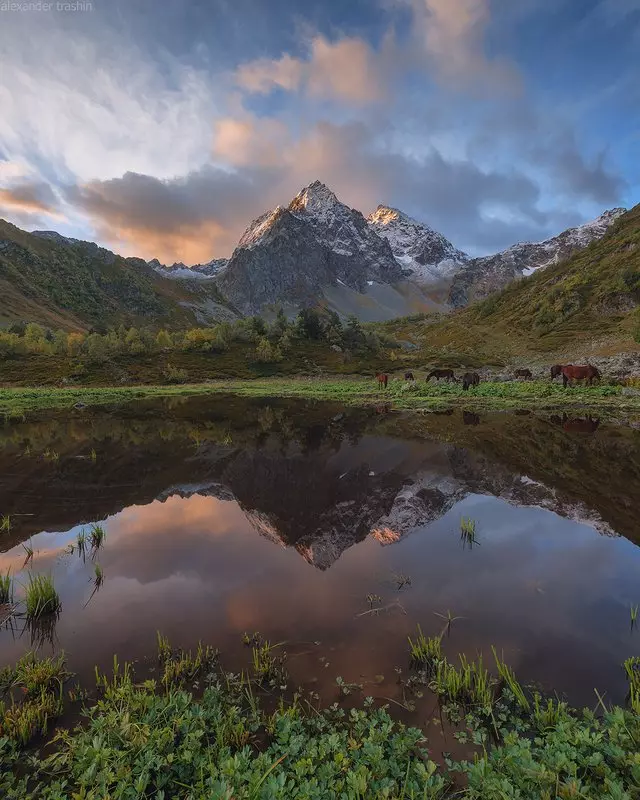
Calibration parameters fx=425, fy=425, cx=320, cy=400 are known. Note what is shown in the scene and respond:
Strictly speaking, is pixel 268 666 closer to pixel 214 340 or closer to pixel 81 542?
pixel 81 542

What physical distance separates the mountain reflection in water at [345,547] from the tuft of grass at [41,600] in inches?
17.4

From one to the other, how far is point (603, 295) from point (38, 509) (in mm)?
149200

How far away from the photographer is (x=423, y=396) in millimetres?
48875

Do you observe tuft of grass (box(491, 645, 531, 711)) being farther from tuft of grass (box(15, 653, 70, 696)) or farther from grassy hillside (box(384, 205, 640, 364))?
grassy hillside (box(384, 205, 640, 364))

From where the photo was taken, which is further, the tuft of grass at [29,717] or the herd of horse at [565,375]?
the herd of horse at [565,375]

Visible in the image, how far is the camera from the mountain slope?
106m

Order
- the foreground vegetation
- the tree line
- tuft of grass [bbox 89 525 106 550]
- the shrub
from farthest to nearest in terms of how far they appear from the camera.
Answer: the tree line, the shrub, tuft of grass [bbox 89 525 106 550], the foreground vegetation

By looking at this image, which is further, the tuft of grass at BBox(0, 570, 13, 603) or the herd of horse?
the herd of horse

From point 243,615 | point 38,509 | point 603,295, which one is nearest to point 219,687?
point 243,615

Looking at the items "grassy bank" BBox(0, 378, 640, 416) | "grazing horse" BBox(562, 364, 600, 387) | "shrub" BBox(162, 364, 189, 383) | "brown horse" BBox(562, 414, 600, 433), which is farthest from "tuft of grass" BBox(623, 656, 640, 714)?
"shrub" BBox(162, 364, 189, 383)

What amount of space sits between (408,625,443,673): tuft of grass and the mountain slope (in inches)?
3291

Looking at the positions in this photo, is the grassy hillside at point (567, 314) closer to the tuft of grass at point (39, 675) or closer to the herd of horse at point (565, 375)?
the herd of horse at point (565, 375)

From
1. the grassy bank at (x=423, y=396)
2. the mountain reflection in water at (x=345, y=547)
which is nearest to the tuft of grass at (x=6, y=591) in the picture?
the mountain reflection in water at (x=345, y=547)

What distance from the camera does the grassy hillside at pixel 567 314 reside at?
104 m
